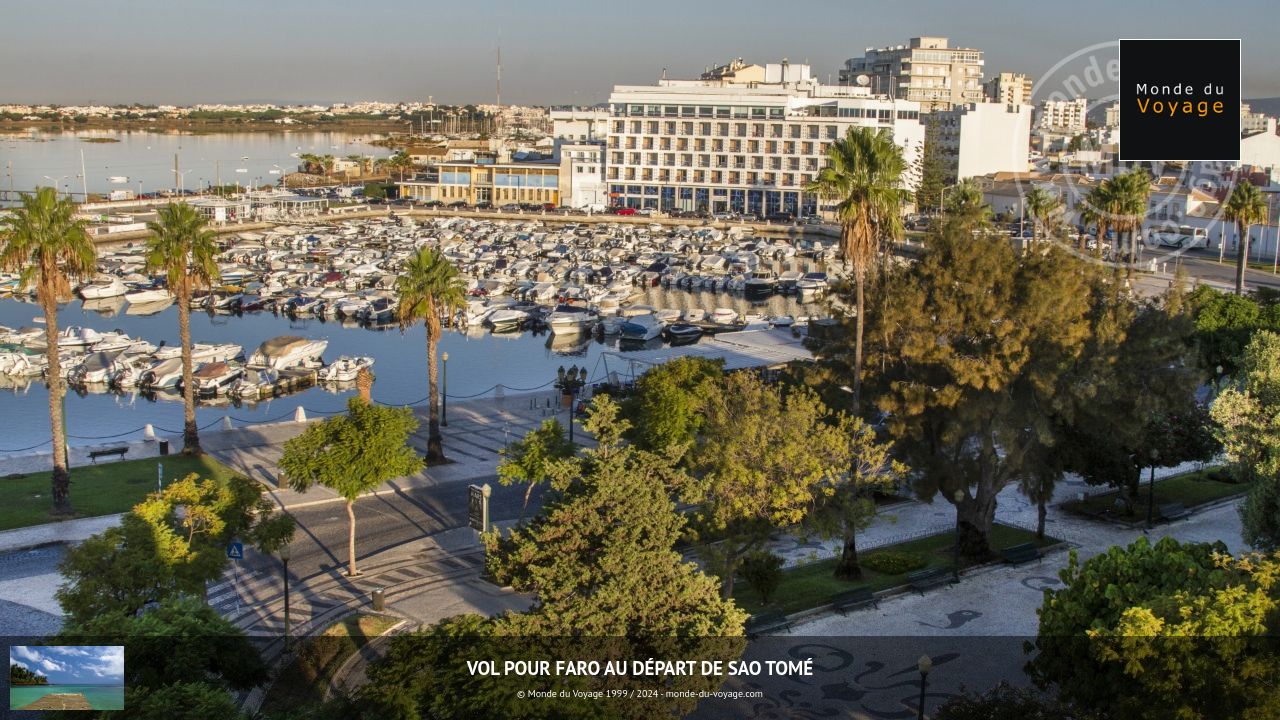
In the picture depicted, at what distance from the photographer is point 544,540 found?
15.9m

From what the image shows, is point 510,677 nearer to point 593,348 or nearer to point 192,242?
point 192,242

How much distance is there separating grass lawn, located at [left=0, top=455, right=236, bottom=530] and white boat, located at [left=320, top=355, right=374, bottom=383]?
706 inches

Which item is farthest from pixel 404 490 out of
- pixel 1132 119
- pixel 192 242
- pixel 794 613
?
pixel 1132 119

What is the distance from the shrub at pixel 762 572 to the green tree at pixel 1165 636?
18.4 ft

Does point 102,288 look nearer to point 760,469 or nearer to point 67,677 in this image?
point 760,469

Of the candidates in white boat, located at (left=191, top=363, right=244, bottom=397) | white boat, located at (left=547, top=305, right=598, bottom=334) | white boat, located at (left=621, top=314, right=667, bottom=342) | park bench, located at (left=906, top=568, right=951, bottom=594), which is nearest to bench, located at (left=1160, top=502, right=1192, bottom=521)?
park bench, located at (left=906, top=568, right=951, bottom=594)

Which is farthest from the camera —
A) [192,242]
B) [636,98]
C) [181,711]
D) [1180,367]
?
[636,98]

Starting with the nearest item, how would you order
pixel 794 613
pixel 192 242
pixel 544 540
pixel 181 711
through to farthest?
pixel 181 711 → pixel 544 540 → pixel 794 613 → pixel 192 242

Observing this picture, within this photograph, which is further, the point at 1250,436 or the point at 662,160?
the point at 662,160

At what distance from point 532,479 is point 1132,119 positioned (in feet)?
67.8

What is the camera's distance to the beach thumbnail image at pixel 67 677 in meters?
12.5

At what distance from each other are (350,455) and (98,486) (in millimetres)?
9240

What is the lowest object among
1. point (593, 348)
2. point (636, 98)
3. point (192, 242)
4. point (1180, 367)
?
point (593, 348)

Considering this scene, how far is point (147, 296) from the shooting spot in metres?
68.9
